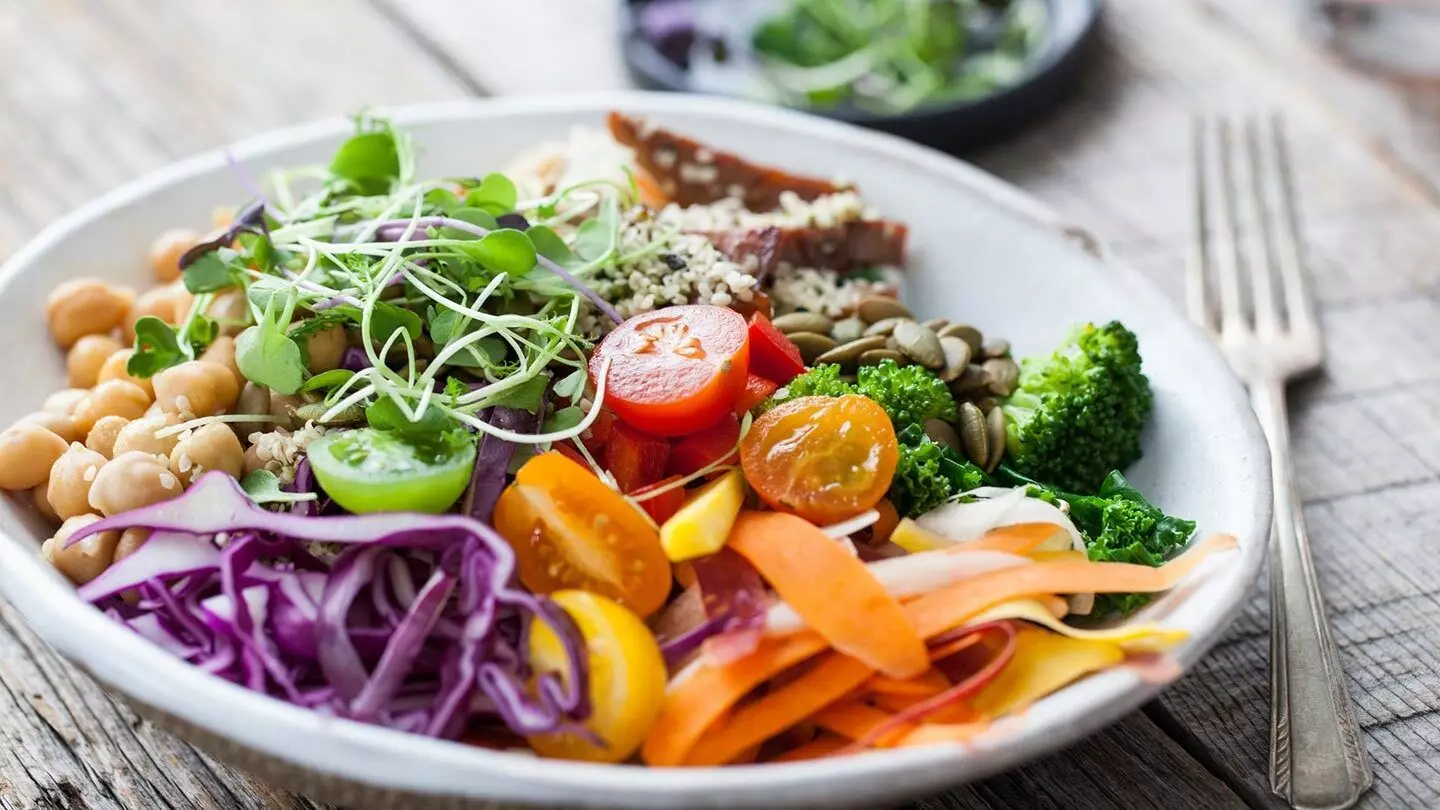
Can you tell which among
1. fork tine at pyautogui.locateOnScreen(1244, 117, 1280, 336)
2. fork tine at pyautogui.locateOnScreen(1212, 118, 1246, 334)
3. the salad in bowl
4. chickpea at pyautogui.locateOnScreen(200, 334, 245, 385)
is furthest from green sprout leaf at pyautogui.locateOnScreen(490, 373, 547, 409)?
fork tine at pyautogui.locateOnScreen(1244, 117, 1280, 336)

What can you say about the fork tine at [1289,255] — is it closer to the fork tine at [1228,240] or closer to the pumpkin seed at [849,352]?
the fork tine at [1228,240]

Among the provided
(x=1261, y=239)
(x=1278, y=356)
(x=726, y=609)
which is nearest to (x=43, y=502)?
(x=726, y=609)

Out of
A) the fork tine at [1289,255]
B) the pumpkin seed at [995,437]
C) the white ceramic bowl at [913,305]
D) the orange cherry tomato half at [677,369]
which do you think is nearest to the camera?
the white ceramic bowl at [913,305]

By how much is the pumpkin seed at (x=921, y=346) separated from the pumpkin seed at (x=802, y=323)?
177 mm

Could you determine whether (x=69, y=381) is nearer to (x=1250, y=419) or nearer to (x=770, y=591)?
(x=770, y=591)

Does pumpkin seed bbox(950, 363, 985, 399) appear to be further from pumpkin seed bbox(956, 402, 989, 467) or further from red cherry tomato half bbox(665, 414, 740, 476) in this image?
red cherry tomato half bbox(665, 414, 740, 476)

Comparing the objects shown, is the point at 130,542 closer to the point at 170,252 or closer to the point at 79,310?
the point at 79,310

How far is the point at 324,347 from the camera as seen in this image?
2713mm

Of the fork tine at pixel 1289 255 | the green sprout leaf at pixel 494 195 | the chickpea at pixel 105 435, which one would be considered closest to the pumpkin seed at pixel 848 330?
the green sprout leaf at pixel 494 195

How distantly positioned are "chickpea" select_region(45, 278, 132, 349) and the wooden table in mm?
682

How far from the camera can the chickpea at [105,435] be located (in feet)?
8.59

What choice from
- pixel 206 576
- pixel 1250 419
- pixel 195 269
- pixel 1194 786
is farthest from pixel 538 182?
pixel 1194 786

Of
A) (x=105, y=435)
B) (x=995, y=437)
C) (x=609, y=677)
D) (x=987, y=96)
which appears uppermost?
(x=105, y=435)

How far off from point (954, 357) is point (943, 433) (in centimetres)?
24
